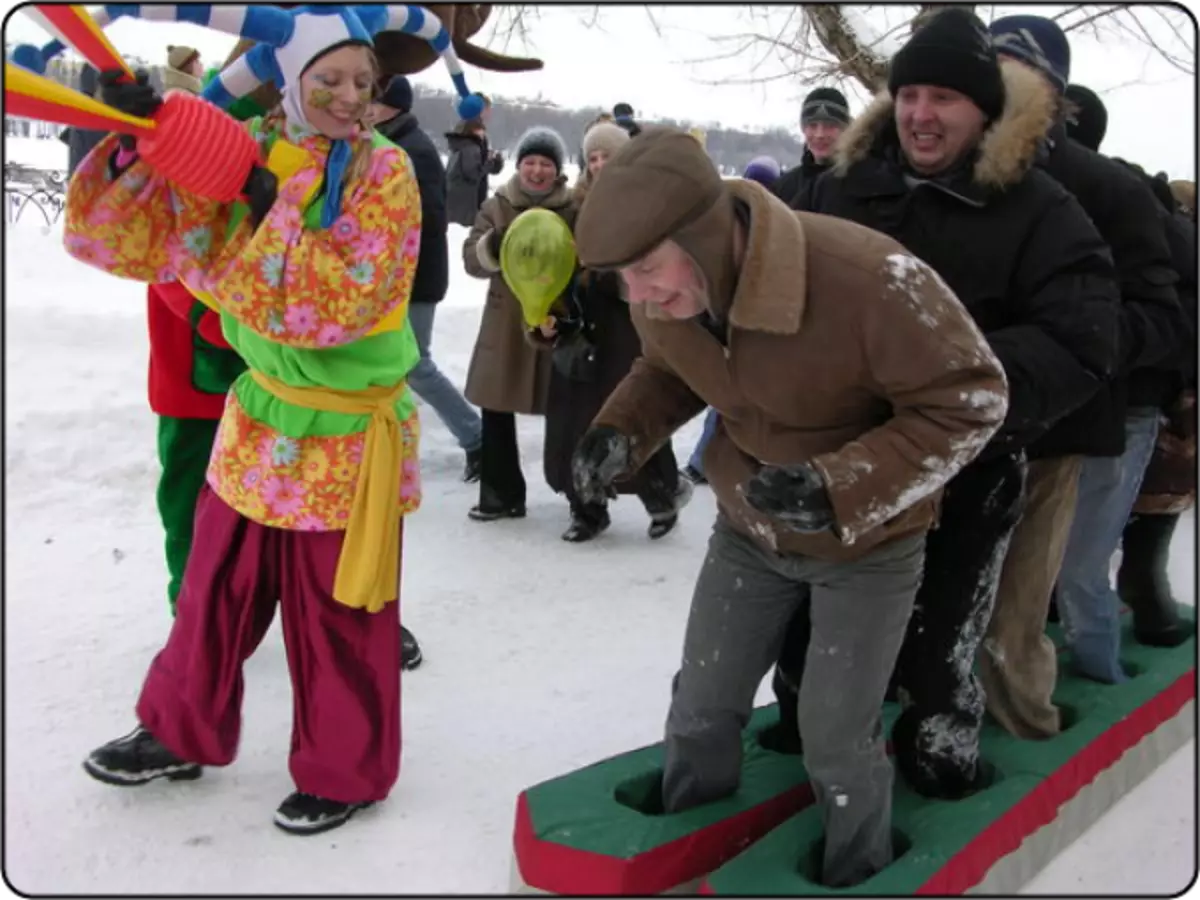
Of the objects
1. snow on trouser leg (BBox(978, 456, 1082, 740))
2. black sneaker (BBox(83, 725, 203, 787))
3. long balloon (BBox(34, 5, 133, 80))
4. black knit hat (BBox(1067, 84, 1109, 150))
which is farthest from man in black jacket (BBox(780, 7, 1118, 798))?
black sneaker (BBox(83, 725, 203, 787))

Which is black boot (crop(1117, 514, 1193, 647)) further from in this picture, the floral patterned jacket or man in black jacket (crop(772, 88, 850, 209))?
the floral patterned jacket

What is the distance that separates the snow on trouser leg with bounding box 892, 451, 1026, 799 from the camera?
2.65 m

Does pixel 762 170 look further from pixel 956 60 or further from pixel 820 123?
pixel 956 60

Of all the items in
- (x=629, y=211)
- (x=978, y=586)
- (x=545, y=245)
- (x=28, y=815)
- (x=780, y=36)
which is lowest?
(x=28, y=815)

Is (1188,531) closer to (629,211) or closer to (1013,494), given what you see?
(1013,494)

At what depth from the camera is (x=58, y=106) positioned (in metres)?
2.11

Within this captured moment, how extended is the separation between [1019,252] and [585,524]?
2.99 m

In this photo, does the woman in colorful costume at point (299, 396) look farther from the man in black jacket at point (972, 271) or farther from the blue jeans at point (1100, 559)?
the blue jeans at point (1100, 559)

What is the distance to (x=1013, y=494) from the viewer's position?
2.67m

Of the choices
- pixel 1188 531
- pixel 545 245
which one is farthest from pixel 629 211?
pixel 1188 531

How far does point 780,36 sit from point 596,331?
4362 mm

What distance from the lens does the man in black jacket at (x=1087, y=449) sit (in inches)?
108

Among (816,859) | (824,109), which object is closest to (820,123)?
(824,109)

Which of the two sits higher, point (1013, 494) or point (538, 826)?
point (1013, 494)
